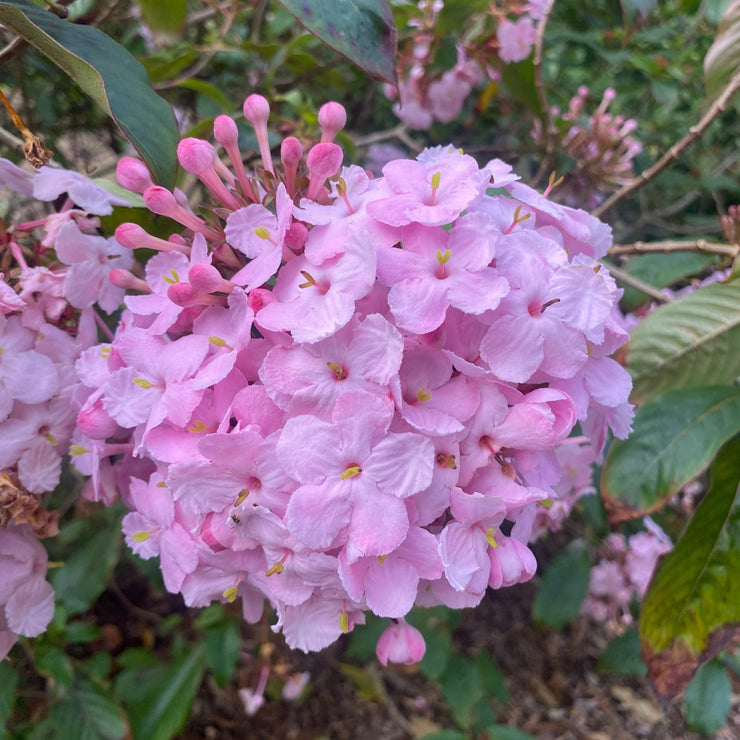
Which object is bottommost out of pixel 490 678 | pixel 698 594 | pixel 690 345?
pixel 490 678

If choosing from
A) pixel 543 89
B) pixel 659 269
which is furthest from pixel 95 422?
pixel 659 269

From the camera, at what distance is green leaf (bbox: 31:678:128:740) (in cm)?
108

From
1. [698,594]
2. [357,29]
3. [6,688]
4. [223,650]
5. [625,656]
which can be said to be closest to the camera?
[357,29]

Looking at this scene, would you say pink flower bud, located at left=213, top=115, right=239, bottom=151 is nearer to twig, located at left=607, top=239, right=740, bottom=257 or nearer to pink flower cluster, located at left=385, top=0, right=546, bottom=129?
twig, located at left=607, top=239, right=740, bottom=257

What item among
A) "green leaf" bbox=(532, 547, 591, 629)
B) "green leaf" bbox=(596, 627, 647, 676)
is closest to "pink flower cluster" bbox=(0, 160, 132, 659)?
"green leaf" bbox=(532, 547, 591, 629)

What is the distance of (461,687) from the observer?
59.0 inches

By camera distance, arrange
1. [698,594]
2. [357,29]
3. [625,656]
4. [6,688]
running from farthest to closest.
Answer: [625,656] < [6,688] < [698,594] < [357,29]

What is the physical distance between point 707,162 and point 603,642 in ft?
5.54

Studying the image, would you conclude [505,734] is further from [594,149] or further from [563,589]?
[594,149]

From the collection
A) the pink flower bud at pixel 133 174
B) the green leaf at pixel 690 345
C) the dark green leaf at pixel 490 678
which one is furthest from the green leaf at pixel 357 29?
the dark green leaf at pixel 490 678

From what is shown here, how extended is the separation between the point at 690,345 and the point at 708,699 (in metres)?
0.92

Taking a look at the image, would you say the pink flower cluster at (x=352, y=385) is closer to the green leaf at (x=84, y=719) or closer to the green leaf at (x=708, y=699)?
the green leaf at (x=84, y=719)

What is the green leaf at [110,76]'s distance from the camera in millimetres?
513

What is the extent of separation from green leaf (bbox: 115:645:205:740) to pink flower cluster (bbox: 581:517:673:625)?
1029 mm
